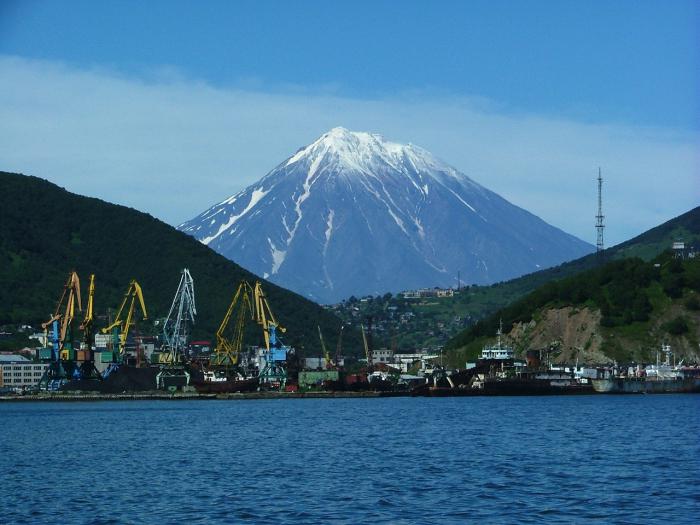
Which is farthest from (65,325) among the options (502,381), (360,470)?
(360,470)

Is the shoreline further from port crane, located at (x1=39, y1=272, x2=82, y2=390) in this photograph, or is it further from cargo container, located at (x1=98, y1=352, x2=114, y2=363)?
cargo container, located at (x1=98, y1=352, x2=114, y2=363)

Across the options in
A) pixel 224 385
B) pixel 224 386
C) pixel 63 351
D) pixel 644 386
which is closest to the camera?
pixel 644 386

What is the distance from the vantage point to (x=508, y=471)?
6353cm

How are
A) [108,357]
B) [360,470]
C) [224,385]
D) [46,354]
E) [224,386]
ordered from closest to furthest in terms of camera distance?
[360,470] < [46,354] < [224,386] < [224,385] < [108,357]

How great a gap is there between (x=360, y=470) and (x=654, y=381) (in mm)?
115993

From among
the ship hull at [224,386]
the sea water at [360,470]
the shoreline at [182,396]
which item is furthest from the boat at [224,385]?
the sea water at [360,470]

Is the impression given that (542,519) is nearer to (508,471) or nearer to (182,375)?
(508,471)

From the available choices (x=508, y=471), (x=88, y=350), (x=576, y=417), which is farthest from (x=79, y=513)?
(x=88, y=350)

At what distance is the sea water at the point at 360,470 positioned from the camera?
51125mm

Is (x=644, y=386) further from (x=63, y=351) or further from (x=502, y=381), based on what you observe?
(x=63, y=351)

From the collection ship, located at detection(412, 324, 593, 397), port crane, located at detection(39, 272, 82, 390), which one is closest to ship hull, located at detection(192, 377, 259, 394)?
port crane, located at detection(39, 272, 82, 390)

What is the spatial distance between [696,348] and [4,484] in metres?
150

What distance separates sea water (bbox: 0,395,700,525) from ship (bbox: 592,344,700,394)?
58587 millimetres

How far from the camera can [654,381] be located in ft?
572
